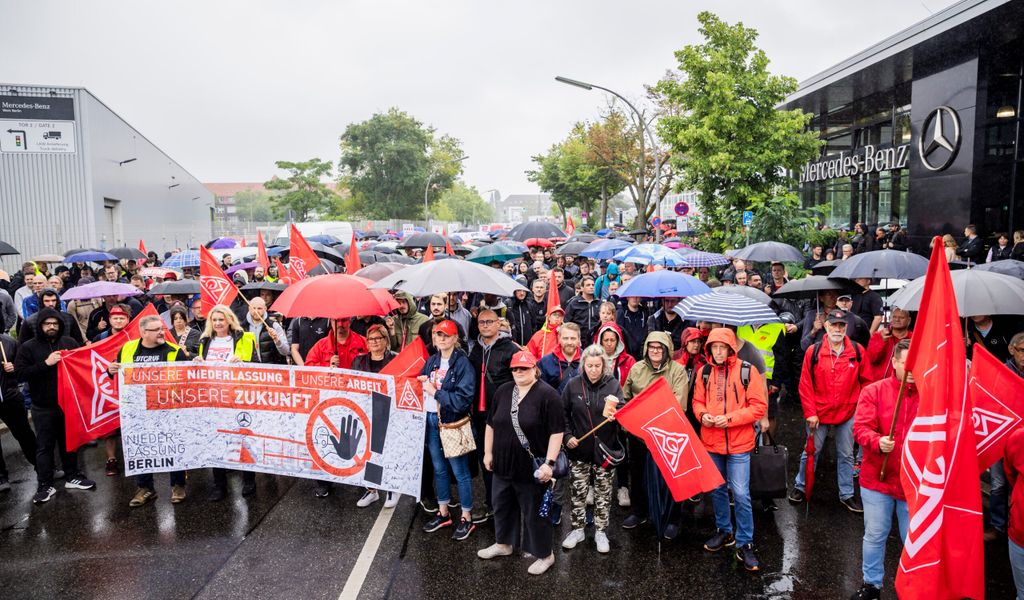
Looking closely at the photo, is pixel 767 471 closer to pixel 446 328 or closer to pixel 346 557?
pixel 446 328

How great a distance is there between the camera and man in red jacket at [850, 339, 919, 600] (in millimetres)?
4480

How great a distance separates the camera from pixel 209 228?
5859 cm

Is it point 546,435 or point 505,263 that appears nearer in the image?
point 546,435

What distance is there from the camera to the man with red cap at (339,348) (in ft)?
23.2

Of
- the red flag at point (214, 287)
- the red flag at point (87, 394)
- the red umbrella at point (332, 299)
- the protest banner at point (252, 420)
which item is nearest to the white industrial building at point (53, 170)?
the red flag at point (214, 287)

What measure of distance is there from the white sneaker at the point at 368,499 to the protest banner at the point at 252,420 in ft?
1.08

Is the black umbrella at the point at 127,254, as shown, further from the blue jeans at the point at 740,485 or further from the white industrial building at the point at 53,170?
the blue jeans at the point at 740,485

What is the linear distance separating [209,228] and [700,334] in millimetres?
59404

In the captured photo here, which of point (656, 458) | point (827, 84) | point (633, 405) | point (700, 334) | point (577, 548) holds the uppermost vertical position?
point (827, 84)

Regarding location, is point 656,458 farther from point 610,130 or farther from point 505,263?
point 610,130

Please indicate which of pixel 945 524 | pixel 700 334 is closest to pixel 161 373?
pixel 700 334

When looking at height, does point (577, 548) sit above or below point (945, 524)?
below

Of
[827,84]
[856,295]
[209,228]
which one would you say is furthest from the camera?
[209,228]

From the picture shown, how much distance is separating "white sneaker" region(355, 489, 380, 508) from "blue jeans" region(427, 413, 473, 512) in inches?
33.2
